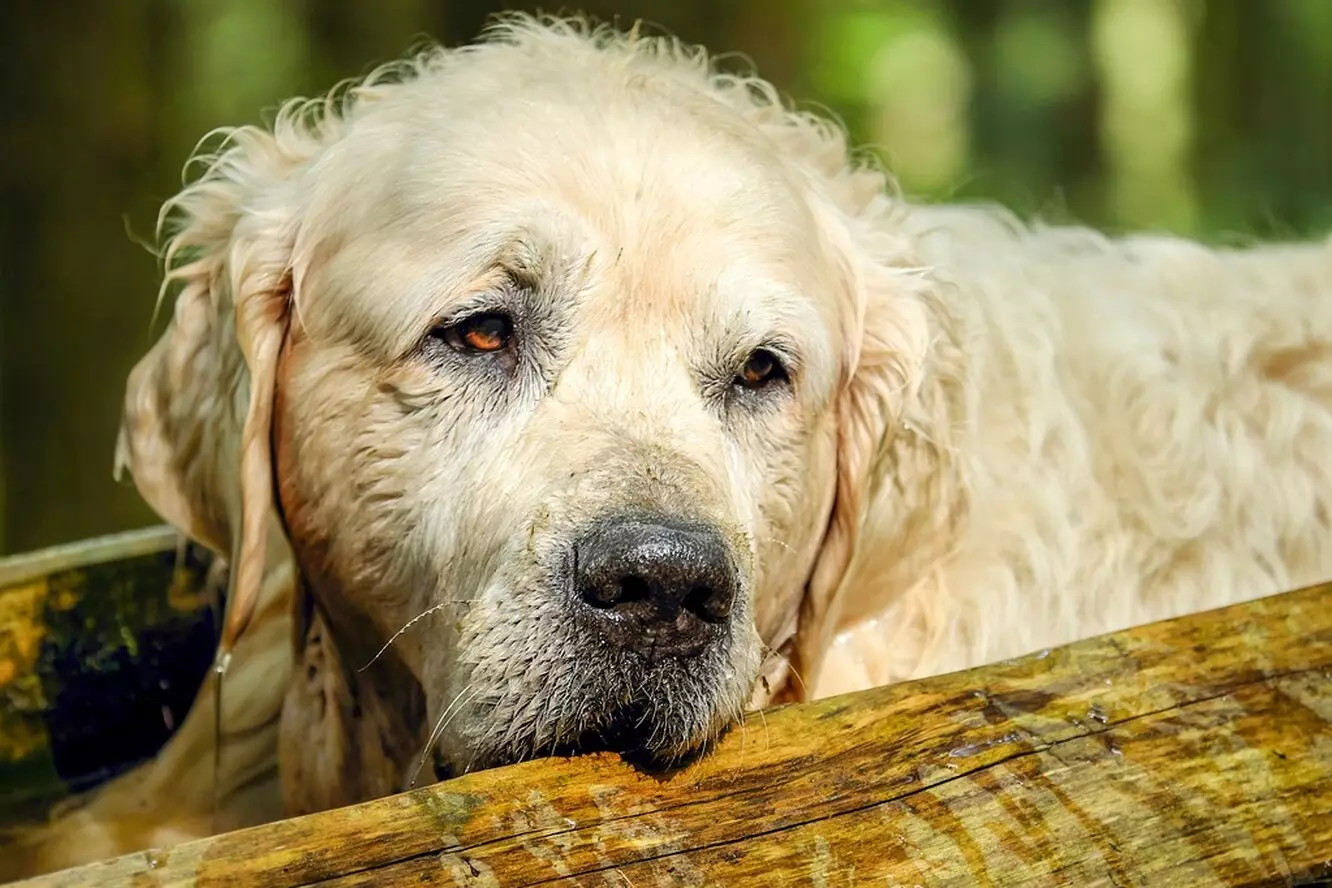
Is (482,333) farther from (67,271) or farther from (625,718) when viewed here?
(67,271)

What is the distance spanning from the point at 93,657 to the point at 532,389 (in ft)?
5.05

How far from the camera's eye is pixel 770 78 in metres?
8.48

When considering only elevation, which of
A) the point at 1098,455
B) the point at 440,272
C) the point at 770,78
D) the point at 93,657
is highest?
the point at 440,272

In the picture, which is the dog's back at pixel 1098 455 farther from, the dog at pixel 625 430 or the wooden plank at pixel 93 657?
the wooden plank at pixel 93 657

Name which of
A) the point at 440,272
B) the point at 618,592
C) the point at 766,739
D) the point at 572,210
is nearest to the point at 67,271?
the point at 440,272

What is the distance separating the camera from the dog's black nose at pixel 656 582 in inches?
85.9

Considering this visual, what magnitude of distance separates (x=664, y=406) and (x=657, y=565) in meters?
0.53

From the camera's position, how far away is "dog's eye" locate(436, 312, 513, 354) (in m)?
2.70

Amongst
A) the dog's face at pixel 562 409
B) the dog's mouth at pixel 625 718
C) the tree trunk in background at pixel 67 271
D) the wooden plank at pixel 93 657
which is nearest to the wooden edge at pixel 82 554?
the wooden plank at pixel 93 657

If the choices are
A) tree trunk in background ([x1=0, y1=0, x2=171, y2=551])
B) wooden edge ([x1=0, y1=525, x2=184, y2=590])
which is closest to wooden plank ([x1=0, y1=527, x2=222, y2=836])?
wooden edge ([x1=0, y1=525, x2=184, y2=590])

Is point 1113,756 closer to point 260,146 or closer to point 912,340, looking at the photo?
point 912,340

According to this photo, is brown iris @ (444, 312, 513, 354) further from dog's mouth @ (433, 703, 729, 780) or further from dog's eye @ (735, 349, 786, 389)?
dog's mouth @ (433, 703, 729, 780)

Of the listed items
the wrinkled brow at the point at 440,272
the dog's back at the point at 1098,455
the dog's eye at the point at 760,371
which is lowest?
the dog's back at the point at 1098,455

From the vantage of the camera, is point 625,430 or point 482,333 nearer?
point 625,430
